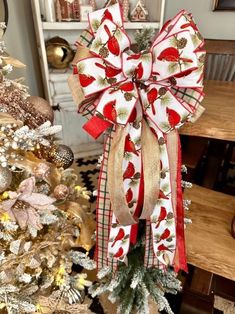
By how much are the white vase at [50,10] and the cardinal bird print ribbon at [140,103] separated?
45.8 inches

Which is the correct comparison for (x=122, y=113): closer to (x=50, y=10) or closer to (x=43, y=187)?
(x=43, y=187)

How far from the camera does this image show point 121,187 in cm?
55

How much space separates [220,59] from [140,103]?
32.0 inches

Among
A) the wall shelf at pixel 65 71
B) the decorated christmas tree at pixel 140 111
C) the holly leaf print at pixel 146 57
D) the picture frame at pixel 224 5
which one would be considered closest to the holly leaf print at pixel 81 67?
the decorated christmas tree at pixel 140 111

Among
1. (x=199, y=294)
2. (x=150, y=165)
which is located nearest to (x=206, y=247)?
(x=199, y=294)

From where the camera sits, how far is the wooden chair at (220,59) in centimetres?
104

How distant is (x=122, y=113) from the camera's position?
1.58 ft

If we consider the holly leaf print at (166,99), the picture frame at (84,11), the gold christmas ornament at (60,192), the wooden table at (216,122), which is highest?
the picture frame at (84,11)

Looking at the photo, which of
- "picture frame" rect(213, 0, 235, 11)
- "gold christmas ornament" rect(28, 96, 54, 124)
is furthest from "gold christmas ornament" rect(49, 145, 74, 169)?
"picture frame" rect(213, 0, 235, 11)

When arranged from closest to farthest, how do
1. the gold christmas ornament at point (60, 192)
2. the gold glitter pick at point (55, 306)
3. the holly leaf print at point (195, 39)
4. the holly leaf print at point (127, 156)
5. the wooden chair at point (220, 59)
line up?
the holly leaf print at point (195, 39) < the holly leaf print at point (127, 156) < the gold christmas ornament at point (60, 192) < the gold glitter pick at point (55, 306) < the wooden chair at point (220, 59)

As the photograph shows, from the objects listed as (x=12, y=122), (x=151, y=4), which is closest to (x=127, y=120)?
(x=12, y=122)

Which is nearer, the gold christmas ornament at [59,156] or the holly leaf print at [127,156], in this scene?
the holly leaf print at [127,156]

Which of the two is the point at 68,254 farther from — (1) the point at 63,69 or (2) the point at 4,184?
(1) the point at 63,69

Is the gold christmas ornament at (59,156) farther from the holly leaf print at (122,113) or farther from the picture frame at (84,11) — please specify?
the picture frame at (84,11)
